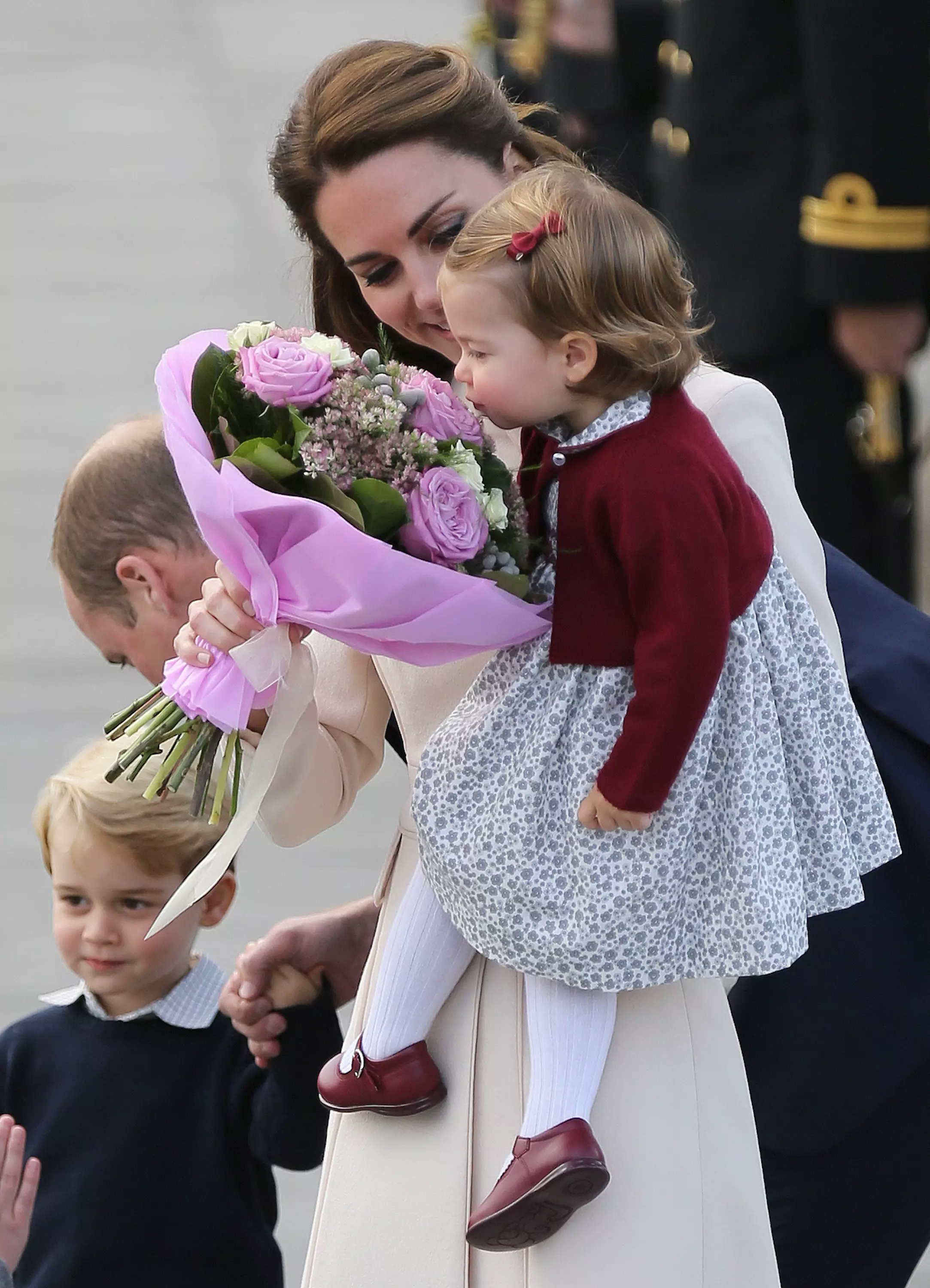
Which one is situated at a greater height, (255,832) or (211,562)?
(211,562)

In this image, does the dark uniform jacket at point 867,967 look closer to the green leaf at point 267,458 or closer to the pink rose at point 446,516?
the pink rose at point 446,516

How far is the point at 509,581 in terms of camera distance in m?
1.54

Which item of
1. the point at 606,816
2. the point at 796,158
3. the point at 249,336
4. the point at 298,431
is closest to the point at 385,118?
the point at 249,336

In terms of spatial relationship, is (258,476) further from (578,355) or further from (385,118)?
(385,118)

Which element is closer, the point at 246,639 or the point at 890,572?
the point at 246,639

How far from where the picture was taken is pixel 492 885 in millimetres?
1582

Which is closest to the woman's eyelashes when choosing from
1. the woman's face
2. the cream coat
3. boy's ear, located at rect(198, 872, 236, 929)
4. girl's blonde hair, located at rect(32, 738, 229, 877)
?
the woman's face

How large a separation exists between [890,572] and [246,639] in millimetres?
2486

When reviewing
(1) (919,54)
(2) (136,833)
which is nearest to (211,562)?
(2) (136,833)

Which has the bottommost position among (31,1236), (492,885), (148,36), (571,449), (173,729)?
(148,36)

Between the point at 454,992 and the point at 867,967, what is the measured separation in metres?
0.43

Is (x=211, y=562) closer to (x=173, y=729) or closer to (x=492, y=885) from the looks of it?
(x=173, y=729)

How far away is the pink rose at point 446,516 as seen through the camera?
150 centimetres

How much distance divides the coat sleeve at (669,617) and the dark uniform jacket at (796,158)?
2137 mm
